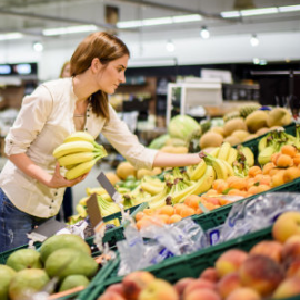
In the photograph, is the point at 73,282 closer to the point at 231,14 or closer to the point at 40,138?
the point at 40,138

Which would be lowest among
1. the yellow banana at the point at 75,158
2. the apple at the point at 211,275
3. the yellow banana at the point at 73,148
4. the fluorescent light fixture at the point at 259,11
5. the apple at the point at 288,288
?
the apple at the point at 211,275

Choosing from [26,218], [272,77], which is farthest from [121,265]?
[272,77]

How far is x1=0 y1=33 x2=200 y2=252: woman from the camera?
177 centimetres

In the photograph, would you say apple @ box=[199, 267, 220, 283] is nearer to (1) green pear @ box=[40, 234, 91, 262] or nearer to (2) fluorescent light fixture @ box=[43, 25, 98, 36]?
(1) green pear @ box=[40, 234, 91, 262]

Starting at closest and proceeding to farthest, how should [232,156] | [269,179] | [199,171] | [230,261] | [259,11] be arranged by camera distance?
[230,261] → [269,179] → [199,171] → [232,156] → [259,11]

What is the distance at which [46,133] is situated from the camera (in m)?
1.84

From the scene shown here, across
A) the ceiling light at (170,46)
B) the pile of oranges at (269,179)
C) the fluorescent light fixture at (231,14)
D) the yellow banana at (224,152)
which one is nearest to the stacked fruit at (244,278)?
the pile of oranges at (269,179)

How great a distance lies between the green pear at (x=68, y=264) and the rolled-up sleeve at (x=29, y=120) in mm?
813

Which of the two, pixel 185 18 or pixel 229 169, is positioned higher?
pixel 185 18

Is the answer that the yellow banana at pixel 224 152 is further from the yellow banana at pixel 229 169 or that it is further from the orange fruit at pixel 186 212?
the orange fruit at pixel 186 212

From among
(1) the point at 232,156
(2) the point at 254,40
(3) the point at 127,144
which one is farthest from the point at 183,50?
(3) the point at 127,144

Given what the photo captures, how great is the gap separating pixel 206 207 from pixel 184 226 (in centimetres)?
25

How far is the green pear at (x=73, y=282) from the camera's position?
101cm

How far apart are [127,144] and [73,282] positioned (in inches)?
50.1
